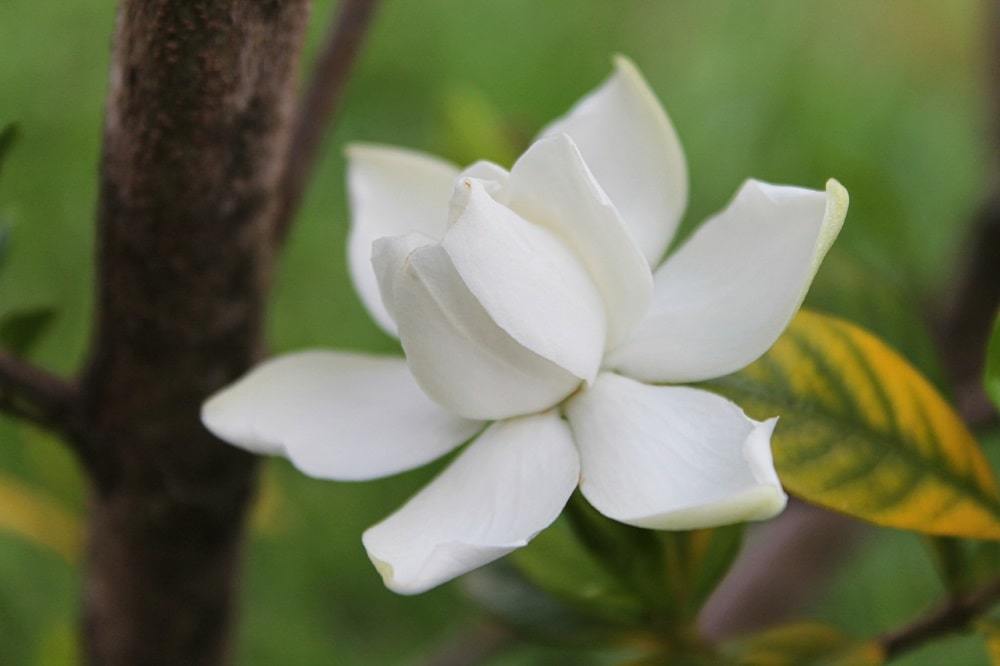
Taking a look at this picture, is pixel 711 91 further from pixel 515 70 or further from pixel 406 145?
pixel 406 145

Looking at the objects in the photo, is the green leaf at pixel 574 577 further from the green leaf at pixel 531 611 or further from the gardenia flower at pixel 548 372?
the gardenia flower at pixel 548 372

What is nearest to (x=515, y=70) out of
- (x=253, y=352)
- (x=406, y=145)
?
(x=406, y=145)

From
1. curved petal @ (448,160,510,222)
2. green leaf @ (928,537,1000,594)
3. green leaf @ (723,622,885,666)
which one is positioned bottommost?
green leaf @ (723,622,885,666)

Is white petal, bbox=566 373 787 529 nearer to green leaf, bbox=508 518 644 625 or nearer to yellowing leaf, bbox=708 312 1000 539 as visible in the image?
yellowing leaf, bbox=708 312 1000 539

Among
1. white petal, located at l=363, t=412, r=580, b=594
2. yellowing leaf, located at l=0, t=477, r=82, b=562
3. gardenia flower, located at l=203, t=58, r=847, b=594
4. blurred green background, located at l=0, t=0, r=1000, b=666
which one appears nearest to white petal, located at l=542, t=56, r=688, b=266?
gardenia flower, located at l=203, t=58, r=847, b=594

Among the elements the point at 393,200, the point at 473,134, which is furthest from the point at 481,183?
the point at 473,134

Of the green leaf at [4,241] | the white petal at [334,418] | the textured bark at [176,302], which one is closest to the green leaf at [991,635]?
the white petal at [334,418]
